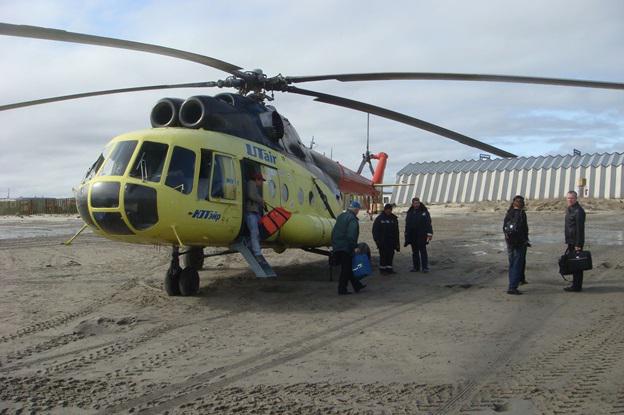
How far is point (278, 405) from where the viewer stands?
15.2 ft

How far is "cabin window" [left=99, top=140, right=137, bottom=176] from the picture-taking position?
850 cm

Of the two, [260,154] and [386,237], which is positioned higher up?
[260,154]

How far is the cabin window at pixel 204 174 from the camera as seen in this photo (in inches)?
356

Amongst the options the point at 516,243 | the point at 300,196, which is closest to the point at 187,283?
the point at 300,196

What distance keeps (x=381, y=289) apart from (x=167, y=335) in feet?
15.3

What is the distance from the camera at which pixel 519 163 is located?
→ 44625mm

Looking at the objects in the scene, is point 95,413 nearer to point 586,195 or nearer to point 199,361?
point 199,361

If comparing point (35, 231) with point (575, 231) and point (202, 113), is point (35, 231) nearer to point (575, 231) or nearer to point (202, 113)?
point (202, 113)

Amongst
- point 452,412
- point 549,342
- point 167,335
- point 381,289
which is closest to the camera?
point 452,412

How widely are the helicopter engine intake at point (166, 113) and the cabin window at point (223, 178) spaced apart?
1.23 metres

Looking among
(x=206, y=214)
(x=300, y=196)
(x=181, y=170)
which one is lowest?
(x=206, y=214)

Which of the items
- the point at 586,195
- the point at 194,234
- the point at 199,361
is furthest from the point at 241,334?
the point at 586,195

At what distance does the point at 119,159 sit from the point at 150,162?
1.51ft

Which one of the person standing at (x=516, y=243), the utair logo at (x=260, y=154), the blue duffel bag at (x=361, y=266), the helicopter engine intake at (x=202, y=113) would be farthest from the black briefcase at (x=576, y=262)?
the helicopter engine intake at (x=202, y=113)
